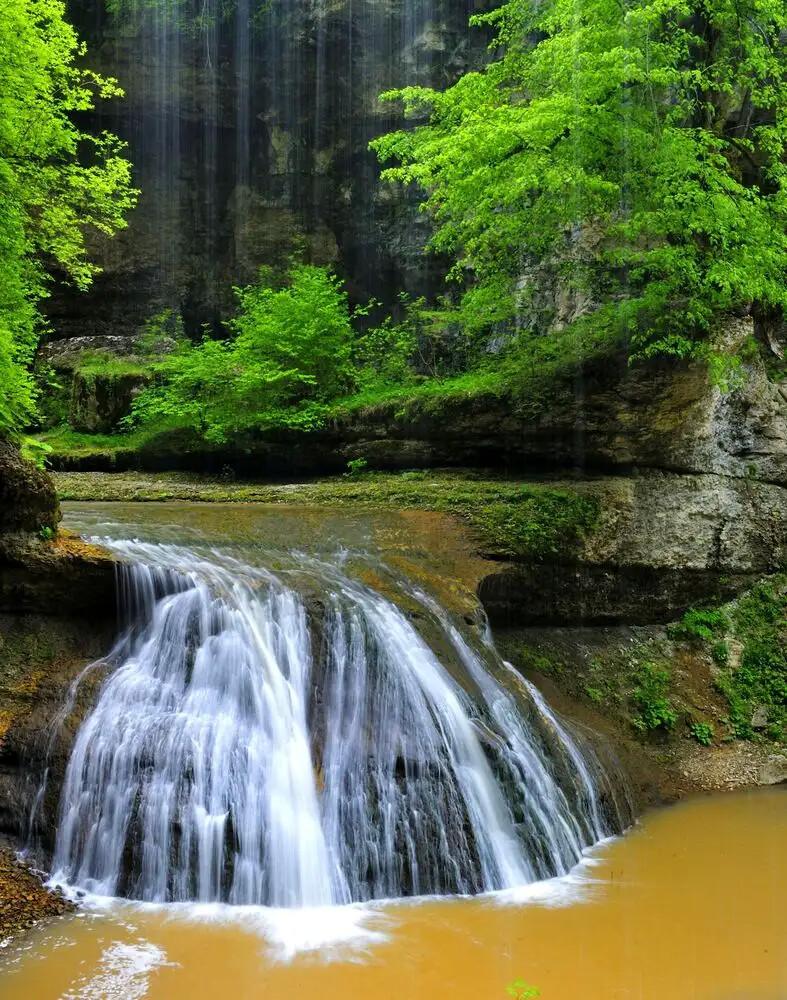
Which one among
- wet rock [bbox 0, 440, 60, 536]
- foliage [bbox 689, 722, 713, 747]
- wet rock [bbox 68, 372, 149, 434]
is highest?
wet rock [bbox 68, 372, 149, 434]

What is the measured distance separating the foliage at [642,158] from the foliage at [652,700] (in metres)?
4.05

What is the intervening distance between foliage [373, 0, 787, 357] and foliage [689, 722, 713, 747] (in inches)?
181

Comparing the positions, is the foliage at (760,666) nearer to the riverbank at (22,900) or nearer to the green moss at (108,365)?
the riverbank at (22,900)

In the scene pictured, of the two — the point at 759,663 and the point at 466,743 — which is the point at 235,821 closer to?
the point at 466,743

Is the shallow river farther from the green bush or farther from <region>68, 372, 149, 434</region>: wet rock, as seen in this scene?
<region>68, 372, 149, 434</region>: wet rock

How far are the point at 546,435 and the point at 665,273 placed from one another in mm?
2625

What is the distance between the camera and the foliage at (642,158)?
9.46 m

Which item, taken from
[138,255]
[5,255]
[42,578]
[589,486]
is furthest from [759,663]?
[138,255]

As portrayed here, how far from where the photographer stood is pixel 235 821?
570 cm

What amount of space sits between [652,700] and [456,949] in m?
5.43

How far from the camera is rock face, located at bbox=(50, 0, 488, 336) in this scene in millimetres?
20188

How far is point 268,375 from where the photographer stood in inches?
549

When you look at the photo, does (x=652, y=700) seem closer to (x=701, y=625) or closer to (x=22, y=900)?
(x=701, y=625)

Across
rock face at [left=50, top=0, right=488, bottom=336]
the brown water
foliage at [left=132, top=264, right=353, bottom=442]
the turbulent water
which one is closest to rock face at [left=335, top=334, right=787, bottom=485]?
foliage at [left=132, top=264, right=353, bottom=442]
